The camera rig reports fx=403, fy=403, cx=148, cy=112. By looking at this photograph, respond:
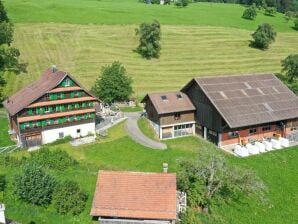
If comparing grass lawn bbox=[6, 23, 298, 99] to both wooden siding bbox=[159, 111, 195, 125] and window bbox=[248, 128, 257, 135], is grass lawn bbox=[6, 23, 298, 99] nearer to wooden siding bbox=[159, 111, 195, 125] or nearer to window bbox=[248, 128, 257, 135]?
wooden siding bbox=[159, 111, 195, 125]

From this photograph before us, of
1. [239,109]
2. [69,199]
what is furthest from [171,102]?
[69,199]

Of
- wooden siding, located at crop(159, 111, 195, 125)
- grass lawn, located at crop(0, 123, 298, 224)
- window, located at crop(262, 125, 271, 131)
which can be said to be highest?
wooden siding, located at crop(159, 111, 195, 125)

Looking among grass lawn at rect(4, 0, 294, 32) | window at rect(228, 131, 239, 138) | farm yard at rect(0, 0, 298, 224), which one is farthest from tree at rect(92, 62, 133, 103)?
grass lawn at rect(4, 0, 294, 32)

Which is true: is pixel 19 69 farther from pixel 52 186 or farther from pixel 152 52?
pixel 52 186

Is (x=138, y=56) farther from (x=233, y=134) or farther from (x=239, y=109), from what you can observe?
(x=233, y=134)

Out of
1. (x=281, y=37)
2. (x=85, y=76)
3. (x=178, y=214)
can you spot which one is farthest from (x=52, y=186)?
(x=281, y=37)
